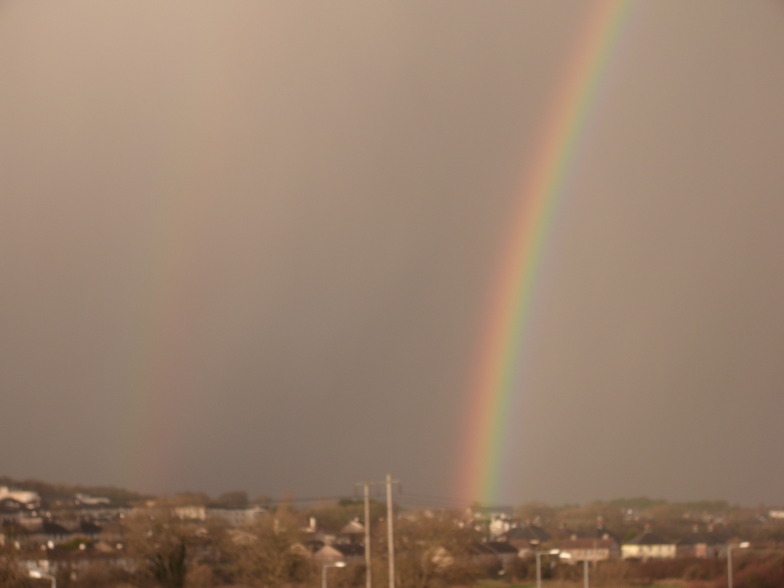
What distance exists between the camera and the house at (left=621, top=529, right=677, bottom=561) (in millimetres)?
44438

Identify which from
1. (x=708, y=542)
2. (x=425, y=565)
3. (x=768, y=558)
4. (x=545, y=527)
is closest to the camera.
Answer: (x=425, y=565)

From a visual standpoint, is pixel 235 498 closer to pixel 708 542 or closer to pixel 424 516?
pixel 424 516

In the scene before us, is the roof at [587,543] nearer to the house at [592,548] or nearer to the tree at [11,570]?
the house at [592,548]

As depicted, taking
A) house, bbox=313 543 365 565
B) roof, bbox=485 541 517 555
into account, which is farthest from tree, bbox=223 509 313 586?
roof, bbox=485 541 517 555

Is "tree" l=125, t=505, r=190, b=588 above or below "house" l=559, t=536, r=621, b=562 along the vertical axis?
above

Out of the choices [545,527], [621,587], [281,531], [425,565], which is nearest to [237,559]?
[281,531]

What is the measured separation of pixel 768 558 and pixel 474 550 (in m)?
11.6

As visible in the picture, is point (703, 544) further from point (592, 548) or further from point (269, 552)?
point (269, 552)

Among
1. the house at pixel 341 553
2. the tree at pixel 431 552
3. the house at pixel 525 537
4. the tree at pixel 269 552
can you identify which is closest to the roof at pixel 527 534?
the house at pixel 525 537

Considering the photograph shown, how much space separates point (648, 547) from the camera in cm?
4628

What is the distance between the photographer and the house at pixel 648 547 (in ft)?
146

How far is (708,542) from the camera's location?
45.9 m

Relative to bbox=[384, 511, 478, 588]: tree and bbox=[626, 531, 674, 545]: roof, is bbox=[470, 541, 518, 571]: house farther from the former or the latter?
bbox=[626, 531, 674, 545]: roof

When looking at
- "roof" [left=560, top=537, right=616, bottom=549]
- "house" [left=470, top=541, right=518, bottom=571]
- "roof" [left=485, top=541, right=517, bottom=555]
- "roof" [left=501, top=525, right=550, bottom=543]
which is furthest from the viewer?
"roof" [left=501, top=525, right=550, bottom=543]
